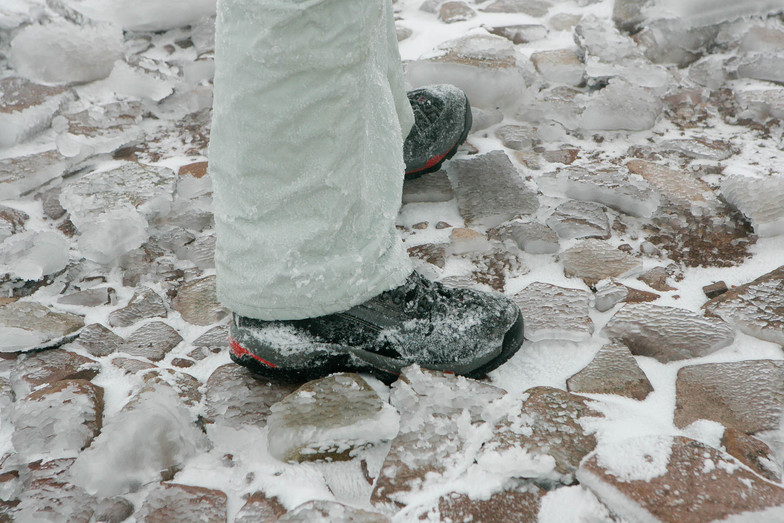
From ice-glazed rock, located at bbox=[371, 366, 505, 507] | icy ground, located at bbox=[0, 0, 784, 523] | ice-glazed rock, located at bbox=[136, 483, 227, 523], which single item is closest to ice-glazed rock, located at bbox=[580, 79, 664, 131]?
icy ground, located at bbox=[0, 0, 784, 523]

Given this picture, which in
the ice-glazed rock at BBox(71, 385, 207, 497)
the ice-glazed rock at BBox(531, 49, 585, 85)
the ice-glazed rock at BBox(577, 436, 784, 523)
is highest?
the ice-glazed rock at BBox(531, 49, 585, 85)

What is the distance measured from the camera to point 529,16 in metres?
2.77

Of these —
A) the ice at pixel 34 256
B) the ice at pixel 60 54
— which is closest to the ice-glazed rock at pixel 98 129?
the ice at pixel 60 54

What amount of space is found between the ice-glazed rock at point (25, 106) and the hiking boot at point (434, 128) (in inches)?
50.3

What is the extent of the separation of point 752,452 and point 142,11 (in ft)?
8.66

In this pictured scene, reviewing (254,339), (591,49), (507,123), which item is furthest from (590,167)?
(254,339)

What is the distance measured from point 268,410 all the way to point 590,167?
1200mm

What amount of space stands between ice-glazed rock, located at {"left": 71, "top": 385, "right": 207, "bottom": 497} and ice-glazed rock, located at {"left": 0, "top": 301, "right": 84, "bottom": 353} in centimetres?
33

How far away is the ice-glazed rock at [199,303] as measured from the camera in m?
1.45

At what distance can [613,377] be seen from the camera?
1226 mm

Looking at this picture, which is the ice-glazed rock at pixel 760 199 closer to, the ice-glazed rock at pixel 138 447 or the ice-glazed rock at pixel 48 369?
the ice-glazed rock at pixel 138 447

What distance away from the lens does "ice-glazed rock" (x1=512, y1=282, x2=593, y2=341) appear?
52.6 inches

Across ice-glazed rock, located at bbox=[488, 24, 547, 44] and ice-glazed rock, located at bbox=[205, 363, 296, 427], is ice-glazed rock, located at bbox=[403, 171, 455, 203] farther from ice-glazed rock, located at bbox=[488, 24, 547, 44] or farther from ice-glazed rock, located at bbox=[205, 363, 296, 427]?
ice-glazed rock, located at bbox=[488, 24, 547, 44]

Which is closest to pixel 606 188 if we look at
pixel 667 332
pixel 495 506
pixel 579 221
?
pixel 579 221
